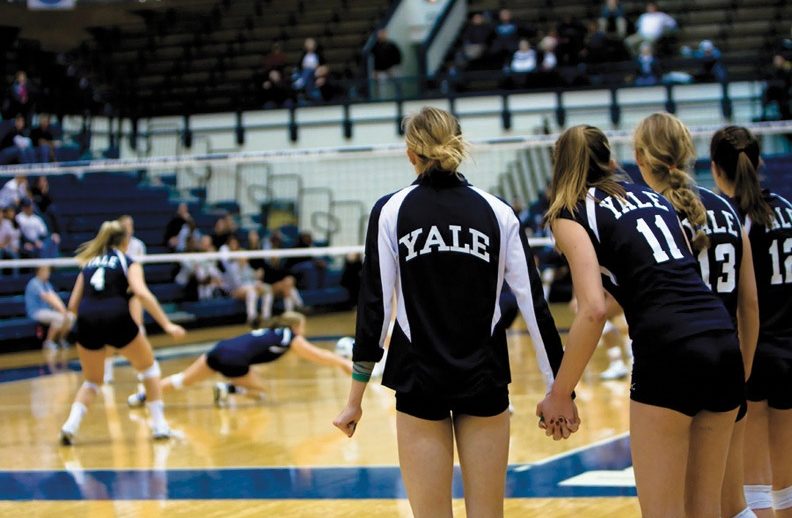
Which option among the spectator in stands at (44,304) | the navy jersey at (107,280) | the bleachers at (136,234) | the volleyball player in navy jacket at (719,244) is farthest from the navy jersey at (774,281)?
the bleachers at (136,234)

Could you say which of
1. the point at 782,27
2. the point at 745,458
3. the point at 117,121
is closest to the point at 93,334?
the point at 745,458

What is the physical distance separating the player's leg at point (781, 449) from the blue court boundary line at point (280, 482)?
179 cm

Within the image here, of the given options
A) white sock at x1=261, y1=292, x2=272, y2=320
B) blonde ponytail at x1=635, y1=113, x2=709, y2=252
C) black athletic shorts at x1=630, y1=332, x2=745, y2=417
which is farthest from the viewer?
white sock at x1=261, y1=292, x2=272, y2=320

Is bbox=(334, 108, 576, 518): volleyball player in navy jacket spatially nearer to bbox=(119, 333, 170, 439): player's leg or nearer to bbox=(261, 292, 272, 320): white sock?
bbox=(119, 333, 170, 439): player's leg

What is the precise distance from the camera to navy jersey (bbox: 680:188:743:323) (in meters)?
4.04

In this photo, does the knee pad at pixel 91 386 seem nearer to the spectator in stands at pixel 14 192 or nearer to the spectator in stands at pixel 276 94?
the spectator in stands at pixel 14 192

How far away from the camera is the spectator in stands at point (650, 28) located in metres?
21.1

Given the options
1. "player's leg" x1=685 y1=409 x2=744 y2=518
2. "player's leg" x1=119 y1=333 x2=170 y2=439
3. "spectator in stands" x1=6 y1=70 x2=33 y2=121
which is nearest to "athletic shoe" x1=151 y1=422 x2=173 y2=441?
"player's leg" x1=119 y1=333 x2=170 y2=439

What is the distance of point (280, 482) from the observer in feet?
23.0

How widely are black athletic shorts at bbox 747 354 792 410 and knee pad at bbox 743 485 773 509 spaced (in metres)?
0.30

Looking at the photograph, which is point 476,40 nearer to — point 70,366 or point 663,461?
point 70,366

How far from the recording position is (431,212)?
12.4 ft

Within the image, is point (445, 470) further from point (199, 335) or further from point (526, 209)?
point (526, 209)

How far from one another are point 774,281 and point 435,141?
4.85 feet
